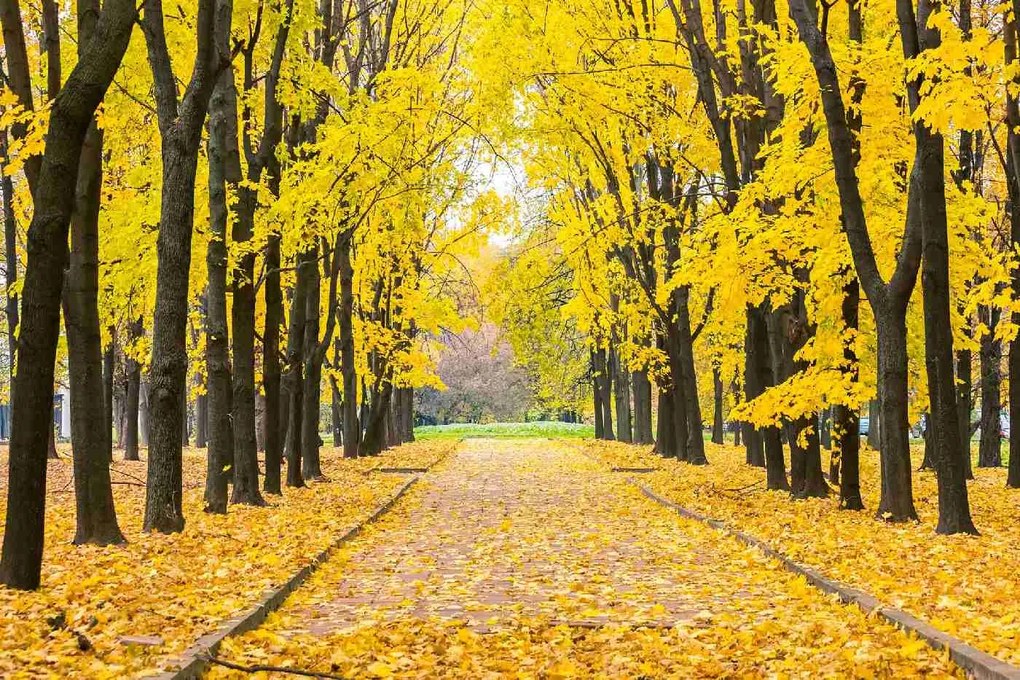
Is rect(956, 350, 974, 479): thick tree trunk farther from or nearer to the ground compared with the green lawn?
farther from the ground

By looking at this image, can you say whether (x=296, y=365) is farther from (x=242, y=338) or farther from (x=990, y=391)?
(x=990, y=391)

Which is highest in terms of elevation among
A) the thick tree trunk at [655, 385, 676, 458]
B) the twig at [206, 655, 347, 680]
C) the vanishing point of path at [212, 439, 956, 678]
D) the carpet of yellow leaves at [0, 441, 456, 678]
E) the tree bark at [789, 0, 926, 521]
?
the tree bark at [789, 0, 926, 521]

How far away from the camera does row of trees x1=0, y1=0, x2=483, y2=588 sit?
8609 millimetres

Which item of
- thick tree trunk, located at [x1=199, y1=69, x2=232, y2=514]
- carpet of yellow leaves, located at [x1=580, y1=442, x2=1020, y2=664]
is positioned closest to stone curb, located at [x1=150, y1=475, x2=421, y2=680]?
thick tree trunk, located at [x1=199, y1=69, x2=232, y2=514]

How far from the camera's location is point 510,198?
105ft

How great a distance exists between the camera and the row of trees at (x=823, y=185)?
526 inches

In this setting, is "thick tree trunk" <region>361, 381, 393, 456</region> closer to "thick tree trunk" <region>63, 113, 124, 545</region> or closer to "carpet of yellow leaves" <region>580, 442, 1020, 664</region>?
"carpet of yellow leaves" <region>580, 442, 1020, 664</region>

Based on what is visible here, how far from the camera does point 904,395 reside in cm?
1428

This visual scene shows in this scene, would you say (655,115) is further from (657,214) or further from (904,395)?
(904,395)

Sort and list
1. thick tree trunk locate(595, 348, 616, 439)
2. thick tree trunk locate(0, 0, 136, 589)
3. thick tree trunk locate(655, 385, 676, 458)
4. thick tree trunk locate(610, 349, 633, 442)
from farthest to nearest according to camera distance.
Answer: thick tree trunk locate(610, 349, 633, 442), thick tree trunk locate(595, 348, 616, 439), thick tree trunk locate(655, 385, 676, 458), thick tree trunk locate(0, 0, 136, 589)

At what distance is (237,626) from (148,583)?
2110mm

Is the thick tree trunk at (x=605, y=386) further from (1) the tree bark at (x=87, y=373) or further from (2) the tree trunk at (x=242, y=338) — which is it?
(1) the tree bark at (x=87, y=373)

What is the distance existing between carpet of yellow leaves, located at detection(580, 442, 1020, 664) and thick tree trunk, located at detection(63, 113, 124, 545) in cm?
728

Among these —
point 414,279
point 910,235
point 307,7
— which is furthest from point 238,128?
point 414,279
